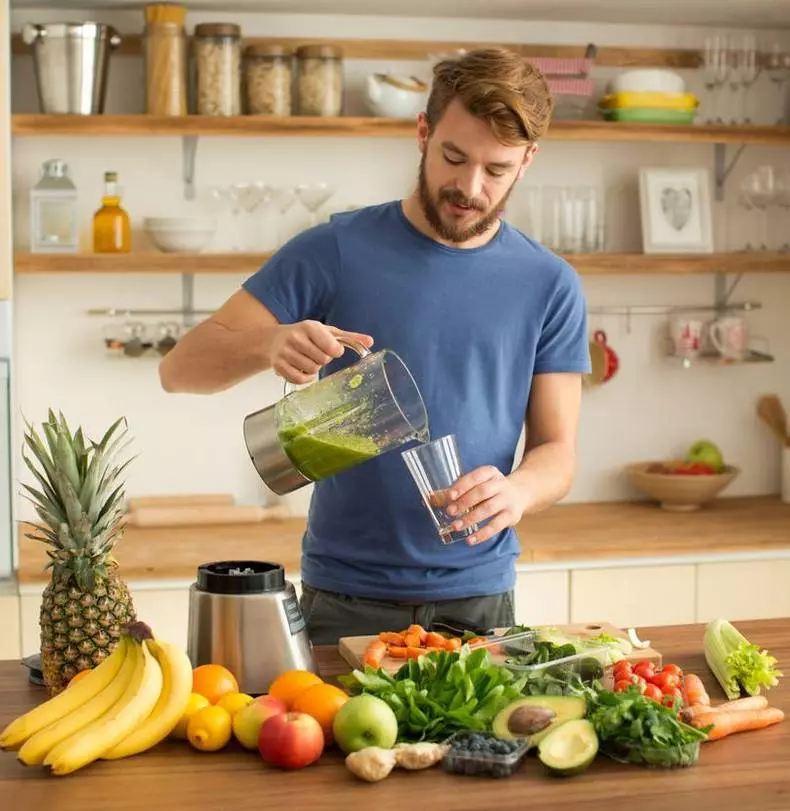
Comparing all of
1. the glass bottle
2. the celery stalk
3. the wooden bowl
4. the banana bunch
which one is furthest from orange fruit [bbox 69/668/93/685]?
the wooden bowl

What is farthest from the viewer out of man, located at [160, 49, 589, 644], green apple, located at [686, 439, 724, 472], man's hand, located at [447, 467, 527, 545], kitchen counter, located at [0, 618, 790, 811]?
green apple, located at [686, 439, 724, 472]

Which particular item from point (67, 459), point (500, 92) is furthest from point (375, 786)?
point (500, 92)

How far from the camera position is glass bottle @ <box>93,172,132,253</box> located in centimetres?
389

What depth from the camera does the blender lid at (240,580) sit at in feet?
6.34

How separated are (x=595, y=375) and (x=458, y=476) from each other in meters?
2.51

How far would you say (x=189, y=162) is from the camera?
4062mm

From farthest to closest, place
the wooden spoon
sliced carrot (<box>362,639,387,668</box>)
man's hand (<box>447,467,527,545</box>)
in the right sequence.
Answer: the wooden spoon < sliced carrot (<box>362,639,387,668</box>) < man's hand (<box>447,467,527,545</box>)

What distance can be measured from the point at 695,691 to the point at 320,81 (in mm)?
2482

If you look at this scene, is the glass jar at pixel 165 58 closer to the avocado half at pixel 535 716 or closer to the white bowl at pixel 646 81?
the white bowl at pixel 646 81

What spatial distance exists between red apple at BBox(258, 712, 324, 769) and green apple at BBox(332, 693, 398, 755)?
0.11ft

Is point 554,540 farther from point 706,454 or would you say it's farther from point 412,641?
point 412,641

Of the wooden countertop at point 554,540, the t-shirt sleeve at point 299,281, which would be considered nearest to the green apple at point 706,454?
the wooden countertop at point 554,540

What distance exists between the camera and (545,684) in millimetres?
1881

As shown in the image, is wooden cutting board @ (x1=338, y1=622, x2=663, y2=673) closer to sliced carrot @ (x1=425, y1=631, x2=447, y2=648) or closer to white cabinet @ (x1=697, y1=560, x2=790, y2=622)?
sliced carrot @ (x1=425, y1=631, x2=447, y2=648)
